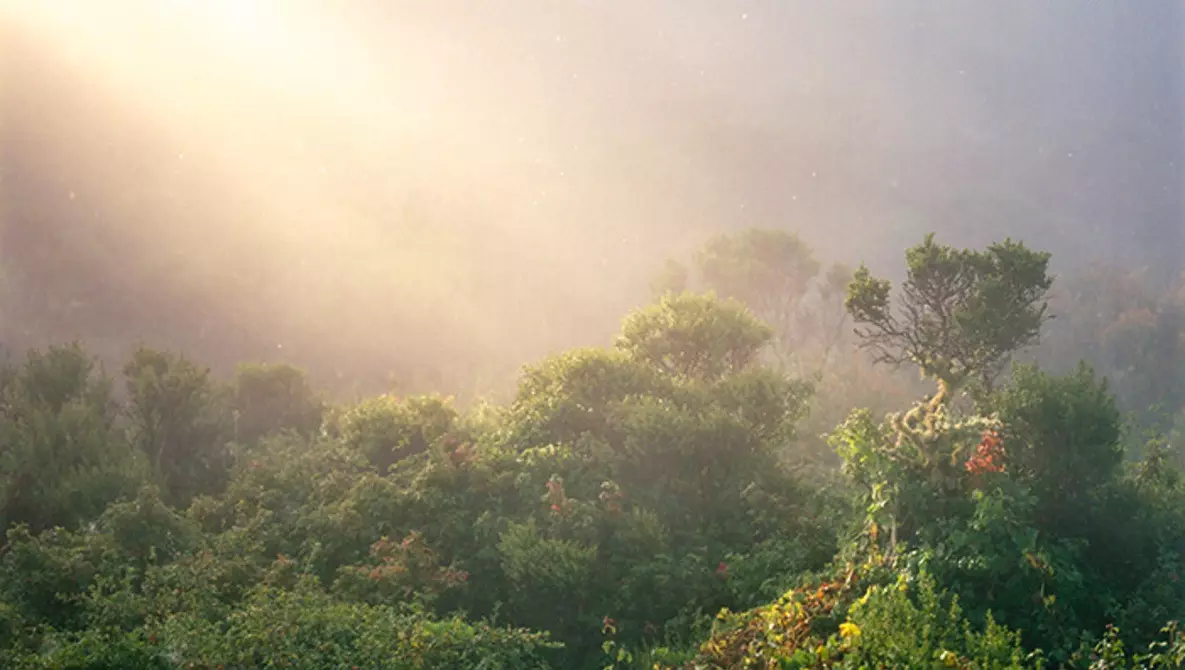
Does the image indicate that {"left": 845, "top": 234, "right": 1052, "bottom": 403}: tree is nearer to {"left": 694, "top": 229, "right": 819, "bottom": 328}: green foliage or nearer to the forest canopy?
the forest canopy

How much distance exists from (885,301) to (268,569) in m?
9.38

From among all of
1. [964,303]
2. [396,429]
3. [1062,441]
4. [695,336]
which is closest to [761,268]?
[695,336]

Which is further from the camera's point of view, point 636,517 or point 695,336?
point 695,336

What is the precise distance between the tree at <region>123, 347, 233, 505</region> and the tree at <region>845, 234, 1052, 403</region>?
12963 mm

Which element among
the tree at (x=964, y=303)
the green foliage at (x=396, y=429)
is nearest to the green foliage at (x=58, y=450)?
the green foliage at (x=396, y=429)

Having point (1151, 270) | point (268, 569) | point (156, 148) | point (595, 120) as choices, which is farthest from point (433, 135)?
point (268, 569)

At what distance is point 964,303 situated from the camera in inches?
470

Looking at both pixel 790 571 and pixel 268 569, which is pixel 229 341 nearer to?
pixel 268 569

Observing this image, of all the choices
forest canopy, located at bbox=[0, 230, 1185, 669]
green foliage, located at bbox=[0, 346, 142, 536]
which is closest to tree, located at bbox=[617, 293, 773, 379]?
forest canopy, located at bbox=[0, 230, 1185, 669]

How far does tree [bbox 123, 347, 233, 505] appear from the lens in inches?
683

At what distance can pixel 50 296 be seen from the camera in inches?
1762

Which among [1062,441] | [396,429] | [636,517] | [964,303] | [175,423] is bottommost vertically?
[636,517]

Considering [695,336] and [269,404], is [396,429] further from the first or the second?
[269,404]

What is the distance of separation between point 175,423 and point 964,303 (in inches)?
601
